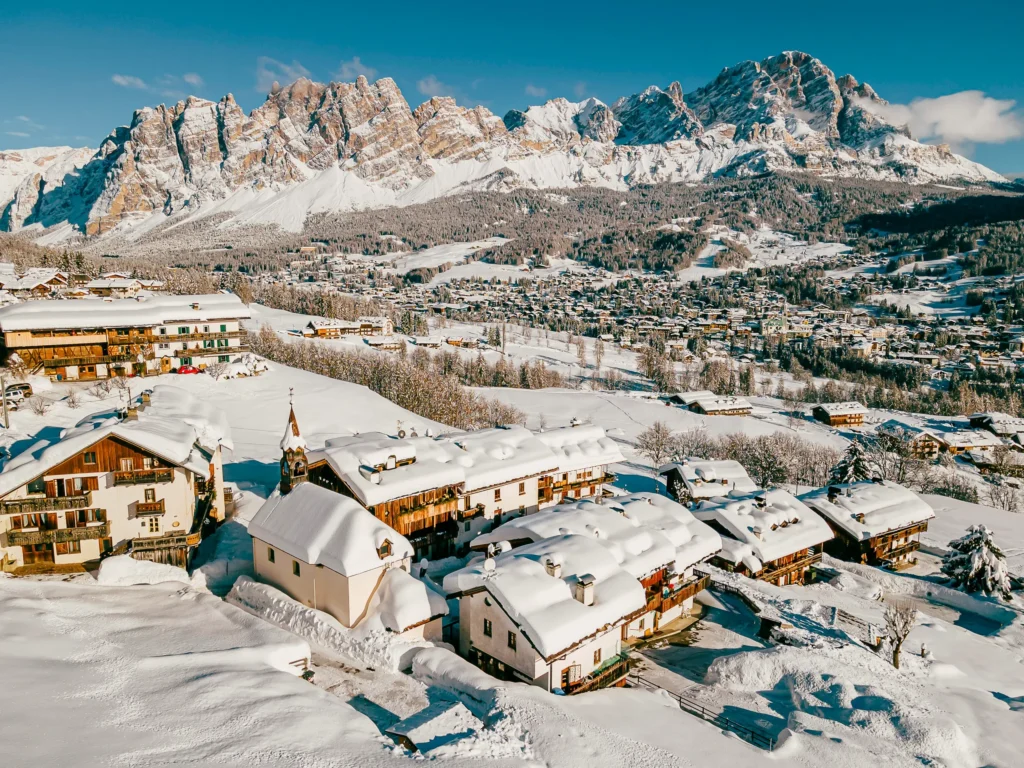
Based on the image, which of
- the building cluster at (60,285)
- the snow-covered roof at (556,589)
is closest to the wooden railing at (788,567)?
the snow-covered roof at (556,589)

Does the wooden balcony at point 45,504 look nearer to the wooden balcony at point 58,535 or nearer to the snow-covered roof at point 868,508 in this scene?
the wooden balcony at point 58,535

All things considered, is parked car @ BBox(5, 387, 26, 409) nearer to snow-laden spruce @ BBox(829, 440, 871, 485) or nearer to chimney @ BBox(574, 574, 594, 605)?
chimney @ BBox(574, 574, 594, 605)

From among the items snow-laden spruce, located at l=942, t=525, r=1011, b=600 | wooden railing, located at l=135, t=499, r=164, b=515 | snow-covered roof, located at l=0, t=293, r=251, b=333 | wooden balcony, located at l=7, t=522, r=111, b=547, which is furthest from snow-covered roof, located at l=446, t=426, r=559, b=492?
snow-covered roof, located at l=0, t=293, r=251, b=333

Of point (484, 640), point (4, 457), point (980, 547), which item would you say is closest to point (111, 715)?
point (484, 640)

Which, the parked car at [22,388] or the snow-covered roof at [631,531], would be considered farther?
the parked car at [22,388]

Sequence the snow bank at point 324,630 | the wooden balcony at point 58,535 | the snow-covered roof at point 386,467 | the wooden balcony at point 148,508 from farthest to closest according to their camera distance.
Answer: the snow-covered roof at point 386,467 → the wooden balcony at point 148,508 → the wooden balcony at point 58,535 → the snow bank at point 324,630

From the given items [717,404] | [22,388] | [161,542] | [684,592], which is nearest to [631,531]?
[684,592]

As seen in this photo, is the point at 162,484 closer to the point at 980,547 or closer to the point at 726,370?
the point at 980,547
